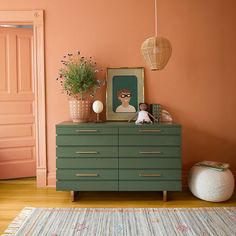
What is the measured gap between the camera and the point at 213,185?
127 inches

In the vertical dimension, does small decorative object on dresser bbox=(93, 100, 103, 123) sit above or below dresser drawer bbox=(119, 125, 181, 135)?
above

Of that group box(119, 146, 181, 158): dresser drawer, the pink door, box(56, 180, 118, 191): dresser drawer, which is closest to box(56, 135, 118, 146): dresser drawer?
box(119, 146, 181, 158): dresser drawer

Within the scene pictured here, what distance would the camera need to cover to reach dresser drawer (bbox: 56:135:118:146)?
10.8 ft

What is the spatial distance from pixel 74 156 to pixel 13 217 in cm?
84

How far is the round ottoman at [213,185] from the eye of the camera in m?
3.24

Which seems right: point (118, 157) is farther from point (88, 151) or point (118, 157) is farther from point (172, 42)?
point (172, 42)

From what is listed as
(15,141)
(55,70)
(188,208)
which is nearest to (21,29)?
(55,70)

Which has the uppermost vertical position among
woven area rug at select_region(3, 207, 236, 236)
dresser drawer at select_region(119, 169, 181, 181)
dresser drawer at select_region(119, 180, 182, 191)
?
dresser drawer at select_region(119, 169, 181, 181)

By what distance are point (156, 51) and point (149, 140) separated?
3.12 feet

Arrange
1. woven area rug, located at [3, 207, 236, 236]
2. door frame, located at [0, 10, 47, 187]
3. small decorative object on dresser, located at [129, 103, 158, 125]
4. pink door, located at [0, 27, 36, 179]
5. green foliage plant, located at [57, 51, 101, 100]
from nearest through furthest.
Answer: woven area rug, located at [3, 207, 236, 236] → small decorative object on dresser, located at [129, 103, 158, 125] → green foliage plant, located at [57, 51, 101, 100] → door frame, located at [0, 10, 47, 187] → pink door, located at [0, 27, 36, 179]

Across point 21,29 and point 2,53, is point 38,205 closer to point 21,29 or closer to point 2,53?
point 2,53

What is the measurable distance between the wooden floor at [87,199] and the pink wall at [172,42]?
835 mm

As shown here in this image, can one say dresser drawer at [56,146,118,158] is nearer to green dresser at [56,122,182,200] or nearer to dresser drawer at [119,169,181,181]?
green dresser at [56,122,182,200]

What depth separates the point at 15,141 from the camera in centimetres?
425
